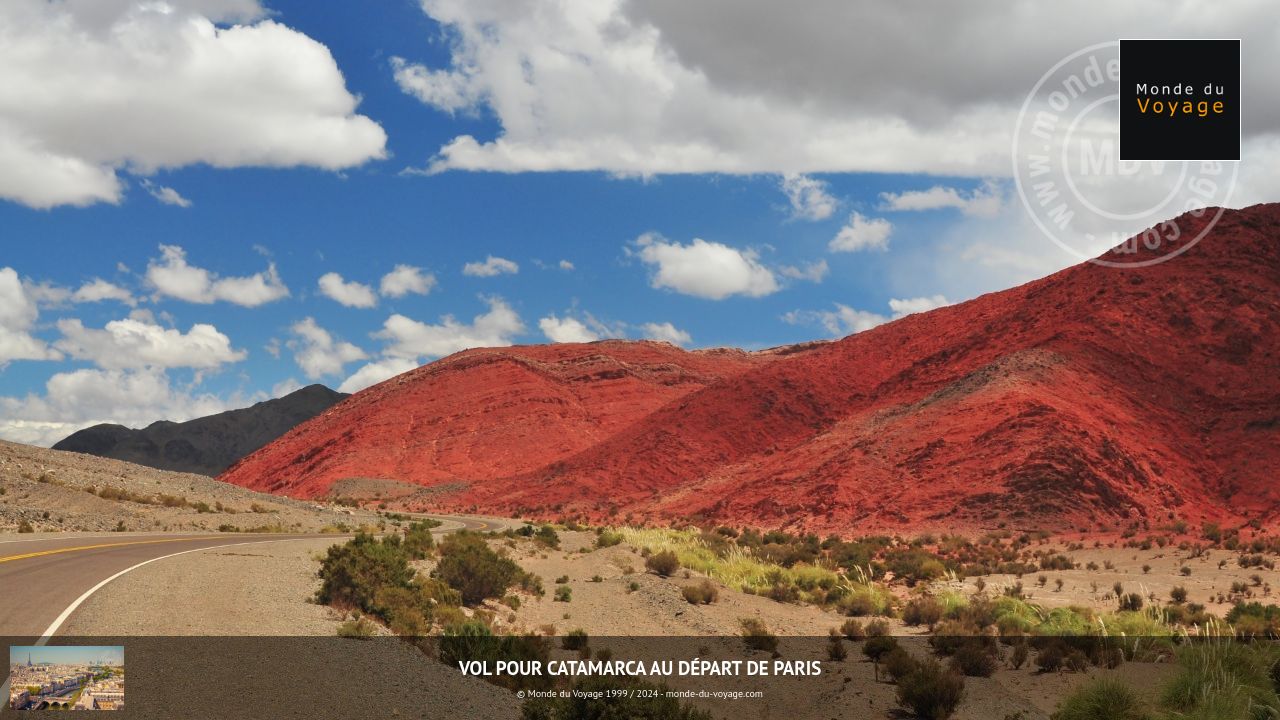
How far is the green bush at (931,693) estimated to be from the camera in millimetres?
13883

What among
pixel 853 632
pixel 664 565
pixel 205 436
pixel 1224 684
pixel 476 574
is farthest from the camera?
pixel 205 436

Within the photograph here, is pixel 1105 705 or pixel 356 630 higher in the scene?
pixel 356 630

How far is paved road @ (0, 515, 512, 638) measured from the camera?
509 inches

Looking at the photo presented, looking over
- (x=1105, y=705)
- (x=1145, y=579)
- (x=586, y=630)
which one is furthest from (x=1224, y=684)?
(x=1145, y=579)

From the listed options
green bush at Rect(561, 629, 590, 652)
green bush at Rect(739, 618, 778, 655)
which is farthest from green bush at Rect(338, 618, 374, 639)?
green bush at Rect(739, 618, 778, 655)

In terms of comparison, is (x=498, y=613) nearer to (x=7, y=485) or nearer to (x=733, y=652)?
(x=733, y=652)

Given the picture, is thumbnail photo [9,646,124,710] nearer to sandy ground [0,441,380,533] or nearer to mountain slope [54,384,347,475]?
sandy ground [0,441,380,533]

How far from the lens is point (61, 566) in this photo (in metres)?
18.8

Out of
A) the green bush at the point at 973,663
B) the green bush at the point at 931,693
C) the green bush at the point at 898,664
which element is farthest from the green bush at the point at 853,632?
the green bush at the point at 931,693

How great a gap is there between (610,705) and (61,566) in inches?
601

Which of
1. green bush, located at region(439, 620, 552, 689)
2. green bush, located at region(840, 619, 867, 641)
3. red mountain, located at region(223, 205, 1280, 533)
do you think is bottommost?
green bush, located at region(840, 619, 867, 641)

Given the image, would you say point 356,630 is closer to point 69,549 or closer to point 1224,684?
point 69,549

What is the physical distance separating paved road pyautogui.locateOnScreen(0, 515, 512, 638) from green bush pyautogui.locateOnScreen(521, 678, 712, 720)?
7.33 metres

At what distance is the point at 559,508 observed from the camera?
78.6 meters
